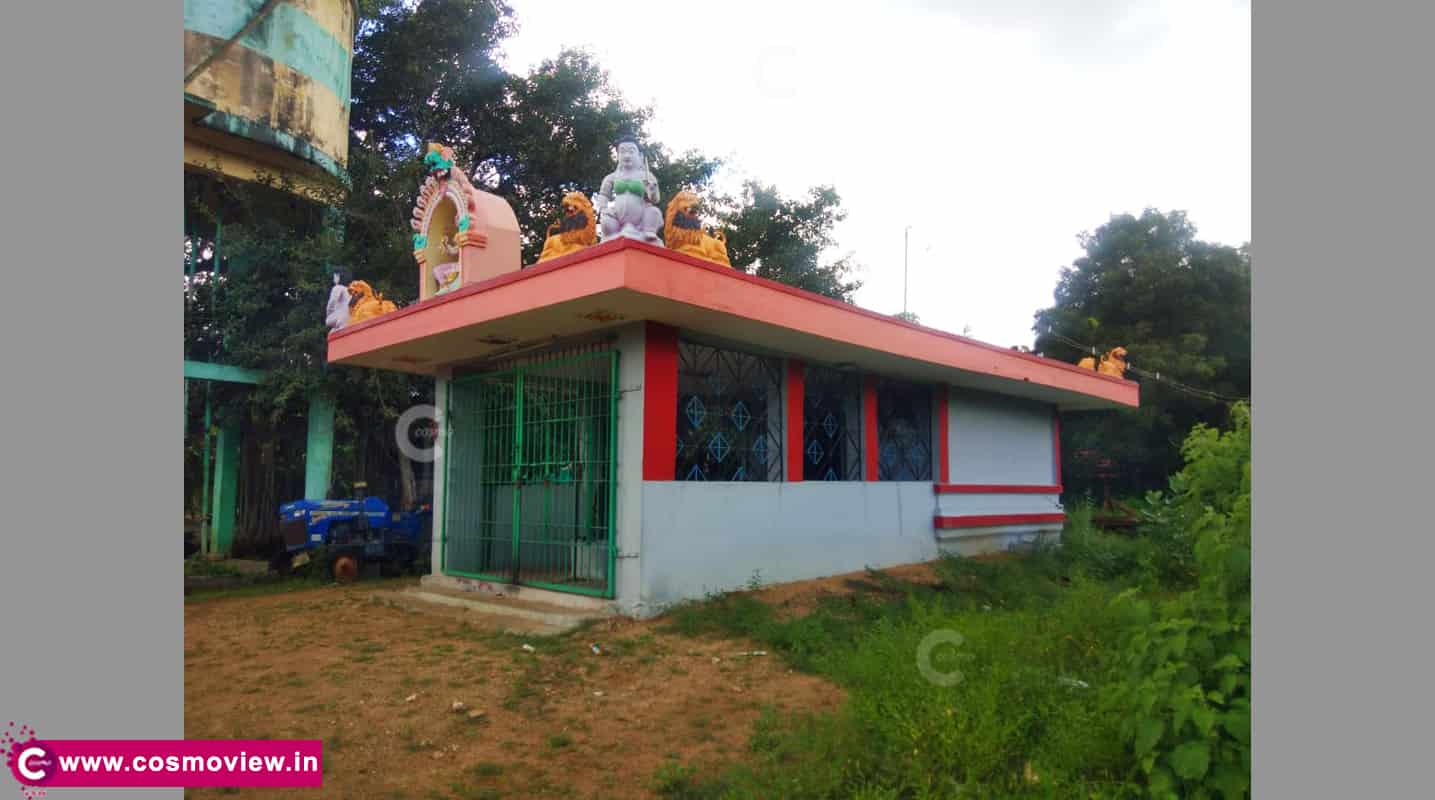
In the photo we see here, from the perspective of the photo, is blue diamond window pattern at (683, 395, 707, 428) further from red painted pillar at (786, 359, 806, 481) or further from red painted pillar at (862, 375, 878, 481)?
red painted pillar at (862, 375, 878, 481)

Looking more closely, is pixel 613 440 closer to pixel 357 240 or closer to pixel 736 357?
pixel 736 357

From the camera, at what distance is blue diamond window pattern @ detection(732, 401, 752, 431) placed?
806 cm

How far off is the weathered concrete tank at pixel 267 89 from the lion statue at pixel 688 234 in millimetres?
8858

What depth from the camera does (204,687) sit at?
5180 millimetres

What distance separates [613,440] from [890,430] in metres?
4.17

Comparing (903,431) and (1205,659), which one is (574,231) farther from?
(1205,659)

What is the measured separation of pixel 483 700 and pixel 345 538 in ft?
22.3

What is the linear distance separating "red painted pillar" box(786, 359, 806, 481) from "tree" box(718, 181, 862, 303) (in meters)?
8.60

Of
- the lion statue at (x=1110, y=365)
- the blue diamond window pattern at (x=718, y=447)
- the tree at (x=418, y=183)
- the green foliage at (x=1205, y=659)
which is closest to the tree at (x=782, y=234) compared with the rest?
the tree at (x=418, y=183)

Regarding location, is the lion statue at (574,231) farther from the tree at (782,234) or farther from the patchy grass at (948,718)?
the tree at (782,234)

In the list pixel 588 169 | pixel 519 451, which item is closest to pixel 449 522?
pixel 519 451

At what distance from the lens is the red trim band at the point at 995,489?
405 inches

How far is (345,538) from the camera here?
10.8m
